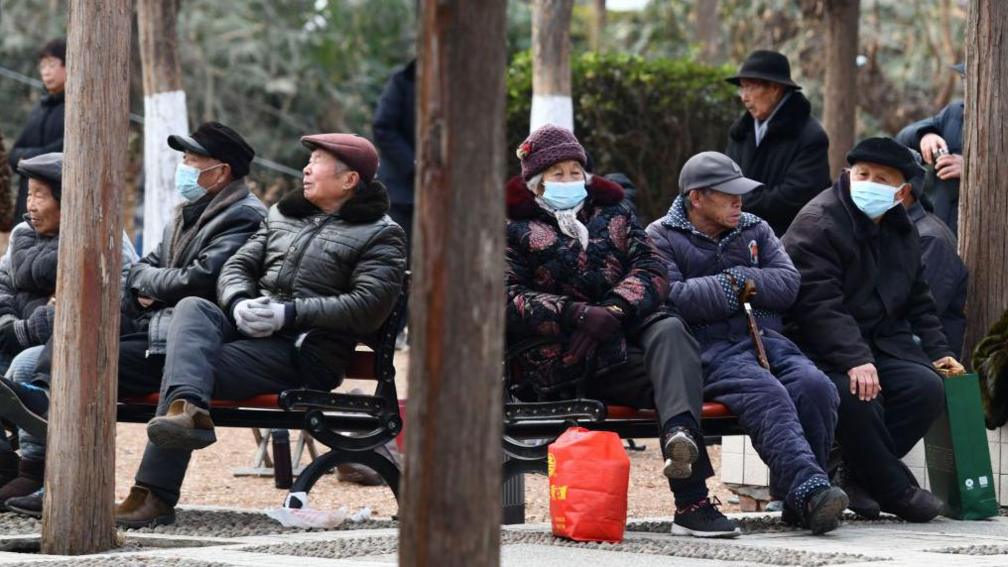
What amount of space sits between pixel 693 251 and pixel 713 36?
19.5 m

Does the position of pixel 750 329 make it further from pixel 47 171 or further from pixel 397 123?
pixel 397 123

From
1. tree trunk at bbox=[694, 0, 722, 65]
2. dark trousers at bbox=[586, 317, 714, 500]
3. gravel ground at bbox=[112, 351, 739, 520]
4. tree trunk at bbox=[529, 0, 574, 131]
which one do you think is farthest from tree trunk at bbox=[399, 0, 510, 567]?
tree trunk at bbox=[694, 0, 722, 65]

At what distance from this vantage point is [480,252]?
3.94 metres

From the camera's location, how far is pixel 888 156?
26.1 ft

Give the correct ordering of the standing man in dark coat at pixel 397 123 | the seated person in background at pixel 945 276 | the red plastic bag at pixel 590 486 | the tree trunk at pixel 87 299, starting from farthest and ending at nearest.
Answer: the standing man in dark coat at pixel 397 123, the seated person in background at pixel 945 276, the red plastic bag at pixel 590 486, the tree trunk at pixel 87 299

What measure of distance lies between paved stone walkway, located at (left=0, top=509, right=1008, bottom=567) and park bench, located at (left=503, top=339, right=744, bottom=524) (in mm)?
284

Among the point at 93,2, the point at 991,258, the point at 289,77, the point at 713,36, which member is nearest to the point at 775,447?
the point at 991,258

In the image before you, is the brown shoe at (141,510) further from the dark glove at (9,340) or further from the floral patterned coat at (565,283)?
the floral patterned coat at (565,283)

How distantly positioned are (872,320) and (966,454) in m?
0.70

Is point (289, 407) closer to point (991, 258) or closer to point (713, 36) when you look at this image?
point (991, 258)

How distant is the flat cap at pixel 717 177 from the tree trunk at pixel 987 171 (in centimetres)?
194

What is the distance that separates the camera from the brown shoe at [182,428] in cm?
683

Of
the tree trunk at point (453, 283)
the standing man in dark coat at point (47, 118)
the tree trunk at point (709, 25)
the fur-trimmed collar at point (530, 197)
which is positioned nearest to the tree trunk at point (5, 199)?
the standing man in dark coat at point (47, 118)

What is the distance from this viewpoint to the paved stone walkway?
242 inches
